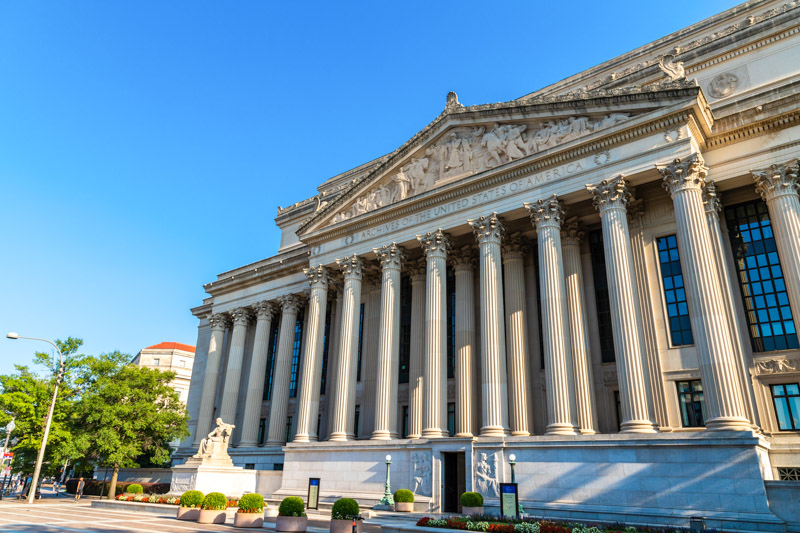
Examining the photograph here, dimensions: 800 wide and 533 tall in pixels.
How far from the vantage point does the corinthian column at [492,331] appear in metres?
28.3

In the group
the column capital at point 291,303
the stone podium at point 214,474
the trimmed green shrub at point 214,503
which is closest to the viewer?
the trimmed green shrub at point 214,503

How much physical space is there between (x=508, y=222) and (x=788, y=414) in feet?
56.0

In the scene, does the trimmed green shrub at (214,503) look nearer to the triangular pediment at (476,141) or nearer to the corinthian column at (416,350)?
the corinthian column at (416,350)

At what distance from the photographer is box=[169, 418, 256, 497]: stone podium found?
117 feet

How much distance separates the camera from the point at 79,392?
1802 inches

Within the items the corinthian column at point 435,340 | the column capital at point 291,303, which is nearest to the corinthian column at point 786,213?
the corinthian column at point 435,340

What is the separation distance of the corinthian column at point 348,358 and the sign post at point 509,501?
14013mm

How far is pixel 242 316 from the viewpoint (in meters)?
51.6

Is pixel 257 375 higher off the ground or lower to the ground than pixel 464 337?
lower

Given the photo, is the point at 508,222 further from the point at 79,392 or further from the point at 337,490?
the point at 79,392

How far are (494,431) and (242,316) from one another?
3140 cm

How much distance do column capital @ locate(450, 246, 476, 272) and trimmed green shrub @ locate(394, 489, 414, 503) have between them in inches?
587

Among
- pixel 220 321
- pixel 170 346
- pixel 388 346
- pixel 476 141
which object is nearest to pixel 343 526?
pixel 388 346

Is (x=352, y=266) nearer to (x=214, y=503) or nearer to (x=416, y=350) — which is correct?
(x=416, y=350)
